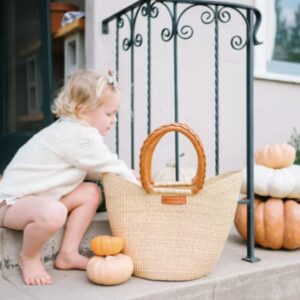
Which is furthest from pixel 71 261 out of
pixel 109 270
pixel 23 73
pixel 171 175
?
pixel 23 73

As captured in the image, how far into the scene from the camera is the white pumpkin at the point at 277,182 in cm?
208

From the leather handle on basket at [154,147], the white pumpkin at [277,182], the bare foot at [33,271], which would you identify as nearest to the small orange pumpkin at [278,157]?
the white pumpkin at [277,182]

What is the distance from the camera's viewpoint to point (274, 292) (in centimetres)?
187

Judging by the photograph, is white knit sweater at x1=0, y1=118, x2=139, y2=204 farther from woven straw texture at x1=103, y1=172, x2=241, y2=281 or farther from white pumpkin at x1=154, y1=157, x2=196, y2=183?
white pumpkin at x1=154, y1=157, x2=196, y2=183

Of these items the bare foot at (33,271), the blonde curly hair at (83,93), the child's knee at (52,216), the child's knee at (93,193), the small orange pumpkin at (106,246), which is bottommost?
the bare foot at (33,271)

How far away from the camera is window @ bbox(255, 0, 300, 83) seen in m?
3.29

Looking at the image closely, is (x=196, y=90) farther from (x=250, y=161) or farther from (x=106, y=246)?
(x=106, y=246)

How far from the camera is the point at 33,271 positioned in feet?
5.46

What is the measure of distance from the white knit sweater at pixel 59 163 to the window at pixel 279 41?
1.80 metres

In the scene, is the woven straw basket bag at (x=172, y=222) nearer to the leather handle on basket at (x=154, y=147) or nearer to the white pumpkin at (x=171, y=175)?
the leather handle on basket at (x=154, y=147)

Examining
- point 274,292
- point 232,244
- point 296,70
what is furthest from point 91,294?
point 296,70

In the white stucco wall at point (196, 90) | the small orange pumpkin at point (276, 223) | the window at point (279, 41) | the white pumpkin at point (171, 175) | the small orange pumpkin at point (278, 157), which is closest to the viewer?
the small orange pumpkin at point (276, 223)

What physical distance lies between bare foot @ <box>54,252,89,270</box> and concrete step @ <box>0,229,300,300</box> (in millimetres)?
22

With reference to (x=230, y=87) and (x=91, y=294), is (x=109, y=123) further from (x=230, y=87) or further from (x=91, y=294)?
(x=230, y=87)
